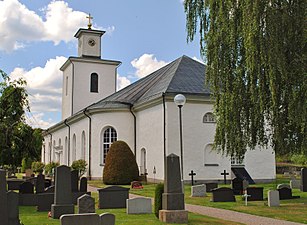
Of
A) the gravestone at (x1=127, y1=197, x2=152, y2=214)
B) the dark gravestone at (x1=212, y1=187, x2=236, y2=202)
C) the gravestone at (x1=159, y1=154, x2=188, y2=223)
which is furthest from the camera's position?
the dark gravestone at (x1=212, y1=187, x2=236, y2=202)

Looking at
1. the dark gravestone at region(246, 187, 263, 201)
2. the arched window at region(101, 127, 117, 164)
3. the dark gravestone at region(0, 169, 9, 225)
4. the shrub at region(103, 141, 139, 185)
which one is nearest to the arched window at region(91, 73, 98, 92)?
the arched window at region(101, 127, 117, 164)

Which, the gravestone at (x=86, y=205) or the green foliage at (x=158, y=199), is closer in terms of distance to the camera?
the gravestone at (x=86, y=205)

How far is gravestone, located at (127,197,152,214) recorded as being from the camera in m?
13.2

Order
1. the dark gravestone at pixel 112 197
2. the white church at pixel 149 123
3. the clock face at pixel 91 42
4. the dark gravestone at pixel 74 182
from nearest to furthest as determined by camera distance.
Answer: the dark gravestone at pixel 112 197 < the dark gravestone at pixel 74 182 < the white church at pixel 149 123 < the clock face at pixel 91 42

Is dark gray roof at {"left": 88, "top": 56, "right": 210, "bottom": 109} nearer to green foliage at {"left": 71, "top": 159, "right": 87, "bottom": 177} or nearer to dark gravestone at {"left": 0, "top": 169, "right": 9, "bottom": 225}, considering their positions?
green foliage at {"left": 71, "top": 159, "right": 87, "bottom": 177}

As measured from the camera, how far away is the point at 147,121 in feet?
96.9

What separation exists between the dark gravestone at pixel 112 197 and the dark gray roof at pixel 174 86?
12.6 metres

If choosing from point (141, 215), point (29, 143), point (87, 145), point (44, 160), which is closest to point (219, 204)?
point (141, 215)

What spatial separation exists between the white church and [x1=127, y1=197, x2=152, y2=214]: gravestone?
43.7ft

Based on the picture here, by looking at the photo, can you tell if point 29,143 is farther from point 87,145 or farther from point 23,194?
point 87,145

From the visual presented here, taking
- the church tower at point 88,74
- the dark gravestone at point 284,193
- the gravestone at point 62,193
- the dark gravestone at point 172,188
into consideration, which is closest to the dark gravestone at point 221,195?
the dark gravestone at point 284,193

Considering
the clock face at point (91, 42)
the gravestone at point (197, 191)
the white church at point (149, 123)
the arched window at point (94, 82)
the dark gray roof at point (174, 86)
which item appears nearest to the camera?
the gravestone at point (197, 191)

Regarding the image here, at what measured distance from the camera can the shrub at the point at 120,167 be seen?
27.1 meters

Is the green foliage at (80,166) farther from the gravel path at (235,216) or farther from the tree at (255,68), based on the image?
the tree at (255,68)
